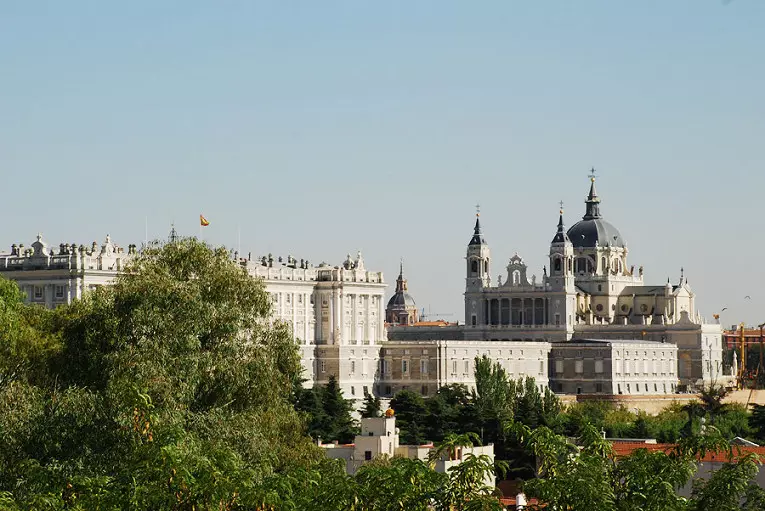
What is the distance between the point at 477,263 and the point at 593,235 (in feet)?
38.9

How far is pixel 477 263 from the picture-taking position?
635ft

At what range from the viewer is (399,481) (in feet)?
135

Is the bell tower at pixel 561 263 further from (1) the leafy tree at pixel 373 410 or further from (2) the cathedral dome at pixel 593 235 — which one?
(1) the leafy tree at pixel 373 410

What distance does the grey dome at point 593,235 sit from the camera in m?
197

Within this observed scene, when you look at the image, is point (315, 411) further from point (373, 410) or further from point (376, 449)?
point (376, 449)

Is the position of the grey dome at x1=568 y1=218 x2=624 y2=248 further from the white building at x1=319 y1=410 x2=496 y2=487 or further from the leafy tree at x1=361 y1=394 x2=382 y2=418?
the white building at x1=319 y1=410 x2=496 y2=487

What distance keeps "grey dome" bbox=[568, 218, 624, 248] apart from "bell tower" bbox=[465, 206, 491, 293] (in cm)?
958

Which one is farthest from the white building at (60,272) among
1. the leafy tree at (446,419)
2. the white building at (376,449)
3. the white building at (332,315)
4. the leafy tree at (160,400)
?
the leafy tree at (160,400)

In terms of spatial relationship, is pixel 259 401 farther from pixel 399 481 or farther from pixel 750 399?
pixel 750 399

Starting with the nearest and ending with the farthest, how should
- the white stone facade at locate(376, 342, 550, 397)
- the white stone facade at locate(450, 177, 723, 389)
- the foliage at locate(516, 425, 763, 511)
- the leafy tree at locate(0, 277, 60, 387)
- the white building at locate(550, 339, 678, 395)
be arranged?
1. the foliage at locate(516, 425, 763, 511)
2. the leafy tree at locate(0, 277, 60, 387)
3. the white stone facade at locate(376, 342, 550, 397)
4. the white building at locate(550, 339, 678, 395)
5. the white stone facade at locate(450, 177, 723, 389)

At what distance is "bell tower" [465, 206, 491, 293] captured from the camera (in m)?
193

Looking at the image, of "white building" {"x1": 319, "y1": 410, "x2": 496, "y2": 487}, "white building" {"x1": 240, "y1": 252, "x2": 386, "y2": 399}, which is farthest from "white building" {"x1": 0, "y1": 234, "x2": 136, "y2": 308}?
"white building" {"x1": 319, "y1": 410, "x2": 496, "y2": 487}

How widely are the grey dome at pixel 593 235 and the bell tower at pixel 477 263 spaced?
377 inches

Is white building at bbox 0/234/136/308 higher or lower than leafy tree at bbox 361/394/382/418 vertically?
higher
